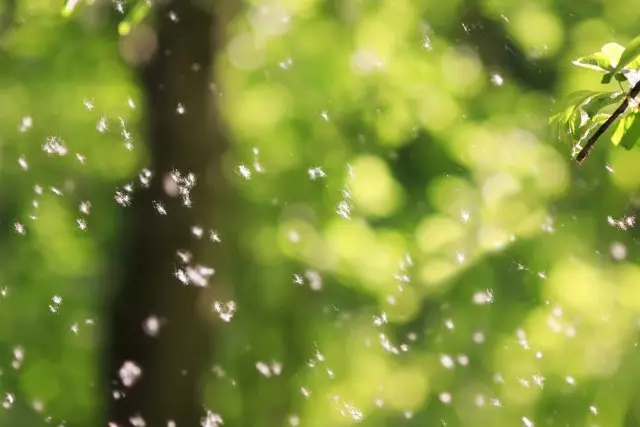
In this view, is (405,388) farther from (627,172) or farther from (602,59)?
(602,59)

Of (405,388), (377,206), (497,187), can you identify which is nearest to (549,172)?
(497,187)

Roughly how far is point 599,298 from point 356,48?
78 centimetres

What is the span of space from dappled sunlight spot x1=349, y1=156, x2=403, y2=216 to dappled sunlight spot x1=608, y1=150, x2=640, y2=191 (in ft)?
1.55

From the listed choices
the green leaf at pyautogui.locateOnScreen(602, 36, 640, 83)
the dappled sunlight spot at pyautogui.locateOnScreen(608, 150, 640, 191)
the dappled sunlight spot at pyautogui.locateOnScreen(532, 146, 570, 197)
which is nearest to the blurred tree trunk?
the dappled sunlight spot at pyautogui.locateOnScreen(532, 146, 570, 197)

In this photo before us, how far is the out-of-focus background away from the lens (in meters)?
1.69

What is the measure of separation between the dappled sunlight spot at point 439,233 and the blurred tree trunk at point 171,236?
501mm

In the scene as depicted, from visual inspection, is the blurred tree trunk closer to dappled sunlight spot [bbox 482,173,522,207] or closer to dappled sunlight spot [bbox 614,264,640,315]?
dappled sunlight spot [bbox 482,173,522,207]

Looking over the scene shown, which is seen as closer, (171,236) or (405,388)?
(171,236)

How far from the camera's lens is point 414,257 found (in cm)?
174

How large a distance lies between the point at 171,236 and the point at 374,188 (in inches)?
20.7

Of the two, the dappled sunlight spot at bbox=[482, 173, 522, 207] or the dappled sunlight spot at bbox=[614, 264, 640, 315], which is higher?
the dappled sunlight spot at bbox=[482, 173, 522, 207]

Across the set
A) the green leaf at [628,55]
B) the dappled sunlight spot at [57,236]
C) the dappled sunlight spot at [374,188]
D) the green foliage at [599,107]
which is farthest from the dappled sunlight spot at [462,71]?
the green leaf at [628,55]

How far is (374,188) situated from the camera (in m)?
1.73

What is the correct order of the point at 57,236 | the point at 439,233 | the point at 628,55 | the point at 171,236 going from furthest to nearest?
1. the point at 57,236
2. the point at 439,233
3. the point at 171,236
4. the point at 628,55
